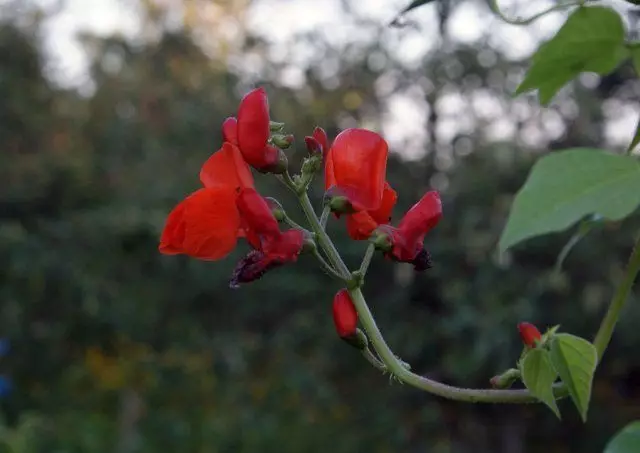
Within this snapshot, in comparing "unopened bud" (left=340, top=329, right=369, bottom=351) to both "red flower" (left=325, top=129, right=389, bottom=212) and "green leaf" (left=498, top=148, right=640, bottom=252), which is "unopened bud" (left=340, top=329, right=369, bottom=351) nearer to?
"red flower" (left=325, top=129, right=389, bottom=212)

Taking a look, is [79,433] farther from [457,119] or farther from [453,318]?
[457,119]

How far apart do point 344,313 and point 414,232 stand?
0.09 meters

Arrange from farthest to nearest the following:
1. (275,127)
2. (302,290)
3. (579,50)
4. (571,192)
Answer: (302,290) < (275,127) < (579,50) < (571,192)

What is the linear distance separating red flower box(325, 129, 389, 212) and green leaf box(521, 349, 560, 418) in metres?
0.16

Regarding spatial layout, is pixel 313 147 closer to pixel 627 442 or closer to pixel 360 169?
pixel 360 169

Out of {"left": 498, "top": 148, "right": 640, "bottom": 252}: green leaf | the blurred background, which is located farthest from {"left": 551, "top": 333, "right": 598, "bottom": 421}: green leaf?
the blurred background

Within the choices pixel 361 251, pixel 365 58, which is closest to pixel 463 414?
pixel 361 251

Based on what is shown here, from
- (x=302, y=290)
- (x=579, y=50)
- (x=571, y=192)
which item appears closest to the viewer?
(x=571, y=192)

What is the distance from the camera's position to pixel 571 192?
41cm

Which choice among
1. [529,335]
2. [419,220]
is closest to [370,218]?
[419,220]

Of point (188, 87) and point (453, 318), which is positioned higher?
point (188, 87)

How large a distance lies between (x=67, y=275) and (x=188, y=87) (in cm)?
188

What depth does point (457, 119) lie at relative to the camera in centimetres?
500

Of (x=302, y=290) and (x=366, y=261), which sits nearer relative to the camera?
(x=366, y=261)
